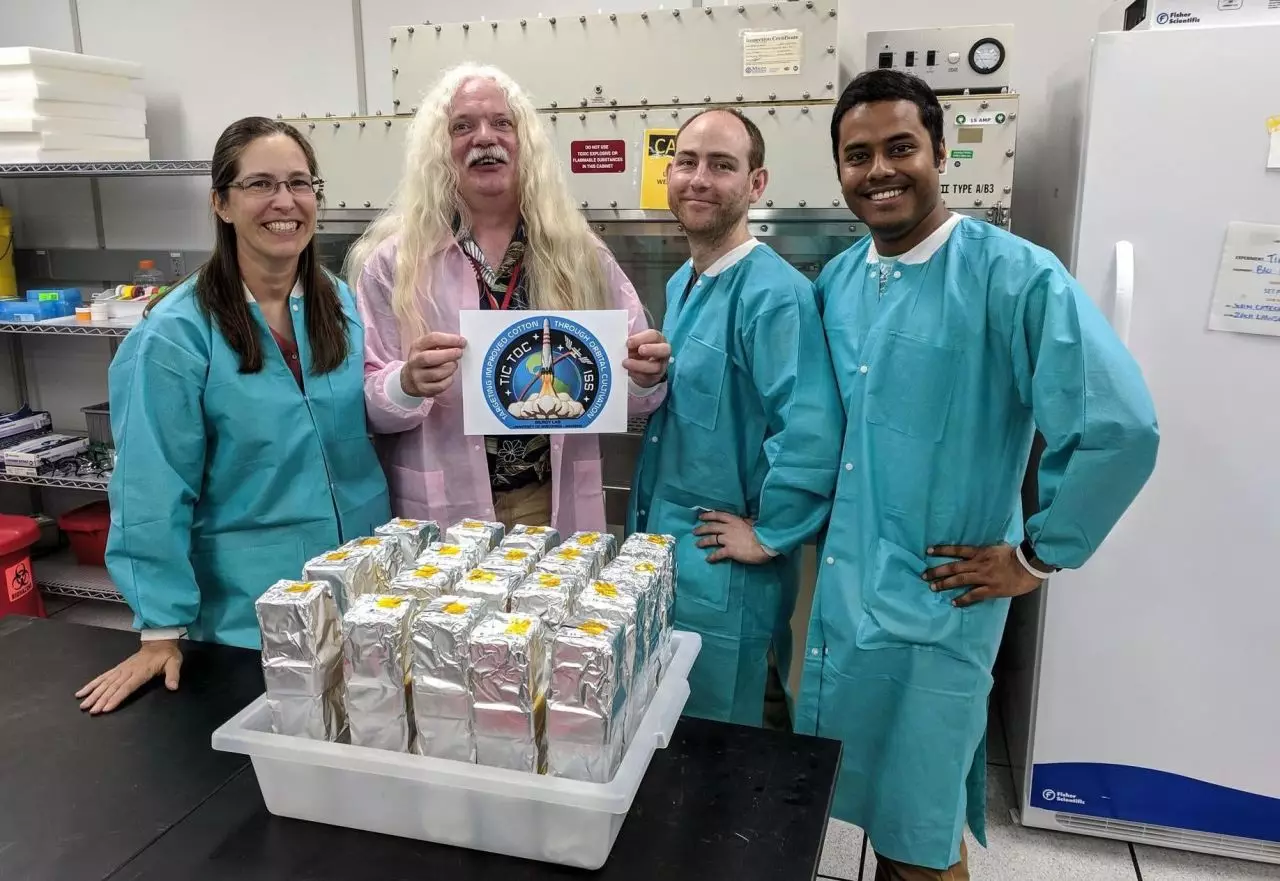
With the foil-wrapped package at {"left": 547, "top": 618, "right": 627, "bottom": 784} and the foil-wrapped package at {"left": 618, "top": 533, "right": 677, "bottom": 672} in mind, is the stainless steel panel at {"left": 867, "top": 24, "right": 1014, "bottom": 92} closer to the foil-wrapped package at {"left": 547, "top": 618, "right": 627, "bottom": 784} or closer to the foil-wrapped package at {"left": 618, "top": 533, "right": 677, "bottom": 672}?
the foil-wrapped package at {"left": 618, "top": 533, "right": 677, "bottom": 672}

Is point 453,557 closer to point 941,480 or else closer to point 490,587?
point 490,587

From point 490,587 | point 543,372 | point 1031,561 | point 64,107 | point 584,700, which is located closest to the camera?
point 584,700

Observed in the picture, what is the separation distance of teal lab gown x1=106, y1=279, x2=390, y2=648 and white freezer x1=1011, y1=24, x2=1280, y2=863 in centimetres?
156

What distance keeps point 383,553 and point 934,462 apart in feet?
2.84

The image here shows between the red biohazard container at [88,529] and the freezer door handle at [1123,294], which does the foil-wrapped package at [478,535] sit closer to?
the freezer door handle at [1123,294]

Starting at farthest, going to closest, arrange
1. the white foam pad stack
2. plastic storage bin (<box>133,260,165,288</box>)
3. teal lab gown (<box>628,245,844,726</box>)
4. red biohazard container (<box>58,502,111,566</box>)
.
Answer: red biohazard container (<box>58,502,111,566</box>) < plastic storage bin (<box>133,260,165,288</box>) < the white foam pad stack < teal lab gown (<box>628,245,844,726</box>)

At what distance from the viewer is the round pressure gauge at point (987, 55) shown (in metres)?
2.06

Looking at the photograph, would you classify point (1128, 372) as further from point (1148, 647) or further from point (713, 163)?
point (1148, 647)

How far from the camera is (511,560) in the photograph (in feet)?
3.51

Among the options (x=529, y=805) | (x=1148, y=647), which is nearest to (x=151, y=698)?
(x=529, y=805)

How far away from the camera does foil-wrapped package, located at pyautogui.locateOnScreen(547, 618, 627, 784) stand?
33.0 inches

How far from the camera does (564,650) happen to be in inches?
33.2

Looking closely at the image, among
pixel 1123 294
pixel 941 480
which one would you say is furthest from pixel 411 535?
pixel 1123 294

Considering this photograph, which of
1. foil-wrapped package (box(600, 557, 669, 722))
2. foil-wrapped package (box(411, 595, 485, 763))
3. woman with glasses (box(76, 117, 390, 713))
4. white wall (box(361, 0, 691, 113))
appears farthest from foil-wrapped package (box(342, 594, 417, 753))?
white wall (box(361, 0, 691, 113))
